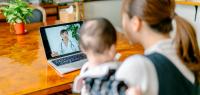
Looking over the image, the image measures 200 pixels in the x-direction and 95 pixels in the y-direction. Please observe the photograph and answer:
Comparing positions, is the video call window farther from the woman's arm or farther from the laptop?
the woman's arm

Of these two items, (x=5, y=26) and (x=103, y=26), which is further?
(x=5, y=26)

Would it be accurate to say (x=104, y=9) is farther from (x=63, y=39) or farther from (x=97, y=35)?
(x=97, y=35)

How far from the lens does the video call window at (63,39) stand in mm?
1721

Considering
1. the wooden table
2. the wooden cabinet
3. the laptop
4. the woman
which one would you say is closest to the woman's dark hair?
the woman

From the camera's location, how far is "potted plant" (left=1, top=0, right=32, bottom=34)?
2.46m

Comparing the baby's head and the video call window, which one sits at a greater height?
the baby's head

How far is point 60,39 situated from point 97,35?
69 cm

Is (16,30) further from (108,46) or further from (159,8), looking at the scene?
(159,8)

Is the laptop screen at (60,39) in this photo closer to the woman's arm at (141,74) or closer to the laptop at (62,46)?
the laptop at (62,46)

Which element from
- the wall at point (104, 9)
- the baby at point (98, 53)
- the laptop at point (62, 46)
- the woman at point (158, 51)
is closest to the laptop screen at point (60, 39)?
the laptop at point (62, 46)

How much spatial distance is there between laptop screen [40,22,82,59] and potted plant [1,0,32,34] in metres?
0.88

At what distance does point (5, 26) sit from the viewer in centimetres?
296

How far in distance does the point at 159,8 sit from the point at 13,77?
931 mm

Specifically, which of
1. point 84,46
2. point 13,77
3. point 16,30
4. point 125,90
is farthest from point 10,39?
point 125,90
